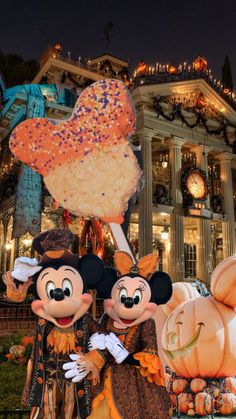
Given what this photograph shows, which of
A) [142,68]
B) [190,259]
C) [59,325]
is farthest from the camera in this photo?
[190,259]

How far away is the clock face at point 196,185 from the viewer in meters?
19.8

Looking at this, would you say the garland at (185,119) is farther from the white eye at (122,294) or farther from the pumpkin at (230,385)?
the white eye at (122,294)

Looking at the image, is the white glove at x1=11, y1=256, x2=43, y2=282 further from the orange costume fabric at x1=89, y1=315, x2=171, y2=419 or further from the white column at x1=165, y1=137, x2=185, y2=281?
the white column at x1=165, y1=137, x2=185, y2=281

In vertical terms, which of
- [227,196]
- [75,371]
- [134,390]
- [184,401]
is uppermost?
[227,196]

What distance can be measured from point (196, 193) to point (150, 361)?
1655cm

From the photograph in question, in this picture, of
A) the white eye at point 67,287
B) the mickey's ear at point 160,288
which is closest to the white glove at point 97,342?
the white eye at point 67,287

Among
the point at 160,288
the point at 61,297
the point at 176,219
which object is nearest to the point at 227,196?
the point at 176,219

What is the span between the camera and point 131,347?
4035 millimetres

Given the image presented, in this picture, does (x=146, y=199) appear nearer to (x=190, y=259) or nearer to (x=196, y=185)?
(x=196, y=185)

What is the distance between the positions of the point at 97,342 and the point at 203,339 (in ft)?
5.40

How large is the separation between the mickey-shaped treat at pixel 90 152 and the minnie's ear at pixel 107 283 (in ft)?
6.91

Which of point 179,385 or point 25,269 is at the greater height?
point 25,269

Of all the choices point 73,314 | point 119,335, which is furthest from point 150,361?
point 73,314

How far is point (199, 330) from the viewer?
4.85 meters
